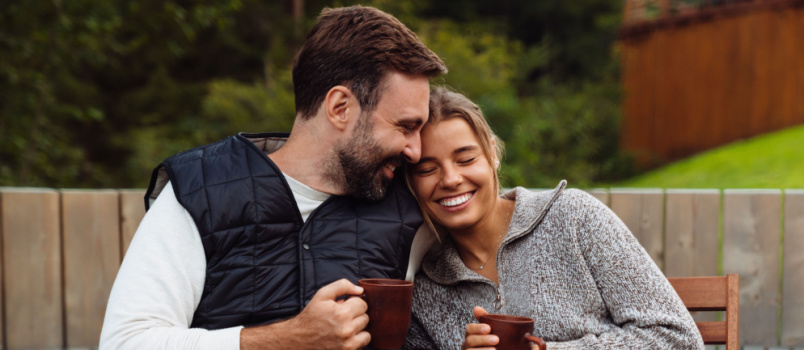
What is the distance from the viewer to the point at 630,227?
331cm

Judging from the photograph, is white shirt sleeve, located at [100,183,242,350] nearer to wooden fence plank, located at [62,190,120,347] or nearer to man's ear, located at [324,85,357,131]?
man's ear, located at [324,85,357,131]

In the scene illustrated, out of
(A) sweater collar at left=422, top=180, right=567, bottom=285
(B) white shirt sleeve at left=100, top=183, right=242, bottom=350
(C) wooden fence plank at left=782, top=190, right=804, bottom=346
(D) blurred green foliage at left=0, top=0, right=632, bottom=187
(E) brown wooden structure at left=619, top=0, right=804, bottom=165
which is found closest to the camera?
(B) white shirt sleeve at left=100, top=183, right=242, bottom=350

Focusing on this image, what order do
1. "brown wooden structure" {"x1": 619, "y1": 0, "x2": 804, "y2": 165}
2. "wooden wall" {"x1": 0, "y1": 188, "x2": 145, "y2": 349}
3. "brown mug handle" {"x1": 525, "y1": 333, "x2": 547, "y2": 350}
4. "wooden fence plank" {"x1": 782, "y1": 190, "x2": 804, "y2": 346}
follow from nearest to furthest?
"brown mug handle" {"x1": 525, "y1": 333, "x2": 547, "y2": 350}
"wooden fence plank" {"x1": 782, "y1": 190, "x2": 804, "y2": 346}
"wooden wall" {"x1": 0, "y1": 188, "x2": 145, "y2": 349}
"brown wooden structure" {"x1": 619, "y1": 0, "x2": 804, "y2": 165}

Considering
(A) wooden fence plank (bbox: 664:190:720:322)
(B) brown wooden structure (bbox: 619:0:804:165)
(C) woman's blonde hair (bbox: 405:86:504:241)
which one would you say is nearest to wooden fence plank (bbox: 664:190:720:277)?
(A) wooden fence plank (bbox: 664:190:720:322)

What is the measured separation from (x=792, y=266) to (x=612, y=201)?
36.1 inches

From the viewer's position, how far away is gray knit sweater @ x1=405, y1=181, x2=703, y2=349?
206 centimetres

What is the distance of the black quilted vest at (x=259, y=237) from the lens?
204 cm

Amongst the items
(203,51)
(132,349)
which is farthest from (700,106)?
(132,349)

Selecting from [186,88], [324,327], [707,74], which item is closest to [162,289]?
[324,327]

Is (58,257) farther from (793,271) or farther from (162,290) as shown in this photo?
(793,271)

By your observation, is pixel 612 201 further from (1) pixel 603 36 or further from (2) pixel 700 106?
(1) pixel 603 36

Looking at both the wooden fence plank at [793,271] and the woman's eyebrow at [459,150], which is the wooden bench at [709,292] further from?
the wooden fence plank at [793,271]

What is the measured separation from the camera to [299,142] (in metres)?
2.25

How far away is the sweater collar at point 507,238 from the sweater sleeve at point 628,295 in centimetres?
16
